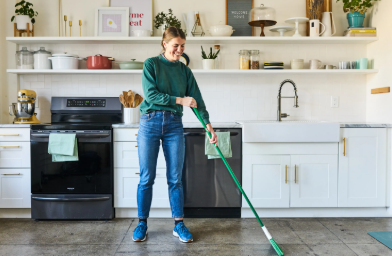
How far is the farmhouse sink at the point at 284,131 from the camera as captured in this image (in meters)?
3.17

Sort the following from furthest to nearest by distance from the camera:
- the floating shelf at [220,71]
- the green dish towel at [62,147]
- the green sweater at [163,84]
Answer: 1. the floating shelf at [220,71]
2. the green dish towel at [62,147]
3. the green sweater at [163,84]

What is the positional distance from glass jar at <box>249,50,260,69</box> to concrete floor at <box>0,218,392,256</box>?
1.48 meters

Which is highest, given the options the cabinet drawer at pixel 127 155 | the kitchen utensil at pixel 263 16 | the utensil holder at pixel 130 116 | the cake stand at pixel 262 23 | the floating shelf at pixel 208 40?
the kitchen utensil at pixel 263 16

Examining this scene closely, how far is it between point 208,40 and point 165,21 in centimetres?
48

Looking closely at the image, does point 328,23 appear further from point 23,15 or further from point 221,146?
point 23,15

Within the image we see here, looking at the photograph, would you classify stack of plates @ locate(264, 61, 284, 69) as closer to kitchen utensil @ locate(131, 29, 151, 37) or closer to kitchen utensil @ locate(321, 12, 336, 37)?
kitchen utensil @ locate(321, 12, 336, 37)

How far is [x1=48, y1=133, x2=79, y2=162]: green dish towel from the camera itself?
123 inches

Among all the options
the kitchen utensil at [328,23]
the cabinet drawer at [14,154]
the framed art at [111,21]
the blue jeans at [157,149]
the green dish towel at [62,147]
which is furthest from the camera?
the framed art at [111,21]

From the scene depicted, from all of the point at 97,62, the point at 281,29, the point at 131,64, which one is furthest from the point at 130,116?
the point at 281,29

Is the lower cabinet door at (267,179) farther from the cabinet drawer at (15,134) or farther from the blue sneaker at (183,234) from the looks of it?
the cabinet drawer at (15,134)

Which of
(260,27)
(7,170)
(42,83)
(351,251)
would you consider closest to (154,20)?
(260,27)

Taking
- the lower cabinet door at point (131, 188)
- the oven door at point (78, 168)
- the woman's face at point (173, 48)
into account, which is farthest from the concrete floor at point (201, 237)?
the woman's face at point (173, 48)

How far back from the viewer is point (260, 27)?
12.4ft

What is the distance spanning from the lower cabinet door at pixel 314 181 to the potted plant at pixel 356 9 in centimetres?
137
